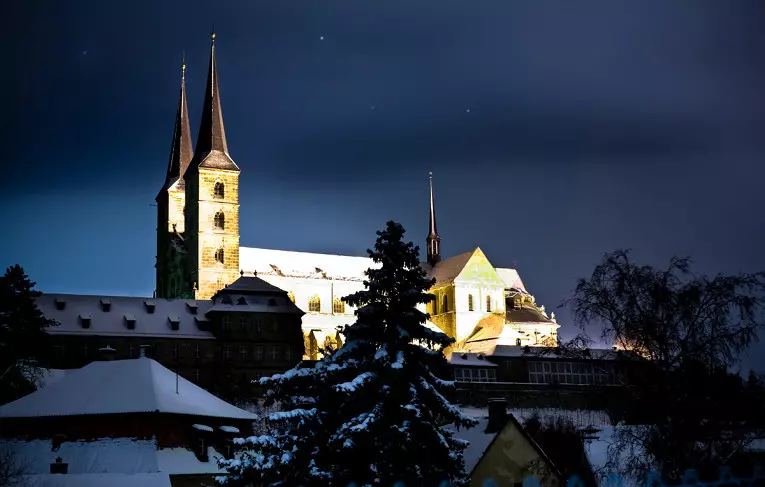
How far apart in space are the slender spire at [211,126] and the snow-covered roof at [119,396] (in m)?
54.4

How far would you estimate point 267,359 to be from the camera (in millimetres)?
76812

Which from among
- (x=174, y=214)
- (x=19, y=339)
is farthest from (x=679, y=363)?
(x=174, y=214)

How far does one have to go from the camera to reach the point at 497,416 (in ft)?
135

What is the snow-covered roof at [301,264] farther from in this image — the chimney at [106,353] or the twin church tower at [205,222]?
the chimney at [106,353]

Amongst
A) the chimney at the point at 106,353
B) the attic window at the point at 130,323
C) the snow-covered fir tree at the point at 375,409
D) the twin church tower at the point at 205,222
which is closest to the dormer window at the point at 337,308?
the twin church tower at the point at 205,222

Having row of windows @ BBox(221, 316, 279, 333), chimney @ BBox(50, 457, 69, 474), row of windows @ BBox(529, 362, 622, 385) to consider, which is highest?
row of windows @ BBox(221, 316, 279, 333)

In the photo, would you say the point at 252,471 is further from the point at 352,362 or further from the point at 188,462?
the point at 188,462

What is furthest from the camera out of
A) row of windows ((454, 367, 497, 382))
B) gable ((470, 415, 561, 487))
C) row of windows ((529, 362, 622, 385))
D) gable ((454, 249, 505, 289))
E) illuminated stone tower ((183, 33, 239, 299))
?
gable ((454, 249, 505, 289))

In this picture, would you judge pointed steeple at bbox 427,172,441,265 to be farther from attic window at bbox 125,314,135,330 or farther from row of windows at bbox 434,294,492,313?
attic window at bbox 125,314,135,330

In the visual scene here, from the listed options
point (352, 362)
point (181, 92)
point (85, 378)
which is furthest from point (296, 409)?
point (181, 92)

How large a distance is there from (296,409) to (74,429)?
1577cm

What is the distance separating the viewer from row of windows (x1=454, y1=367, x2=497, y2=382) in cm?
7950

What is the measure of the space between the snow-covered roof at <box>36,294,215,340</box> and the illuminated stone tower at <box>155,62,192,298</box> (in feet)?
65.9

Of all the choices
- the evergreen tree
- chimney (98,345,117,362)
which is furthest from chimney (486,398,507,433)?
chimney (98,345,117,362)
